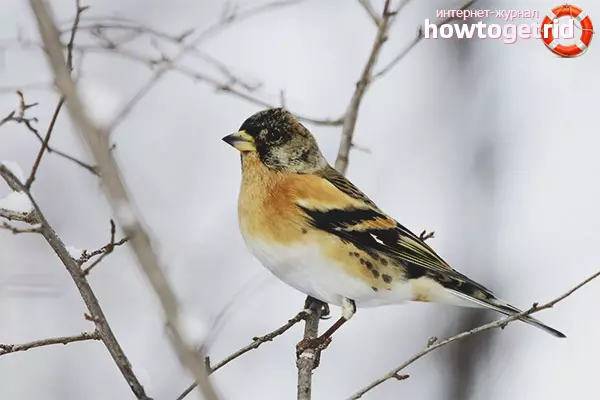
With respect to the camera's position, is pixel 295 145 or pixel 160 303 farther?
pixel 295 145

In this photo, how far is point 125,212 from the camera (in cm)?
104

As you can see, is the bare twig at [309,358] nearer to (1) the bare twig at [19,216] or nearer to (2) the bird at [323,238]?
(2) the bird at [323,238]

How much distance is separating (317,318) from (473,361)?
5.28ft

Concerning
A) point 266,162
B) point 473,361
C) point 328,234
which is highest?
point 266,162

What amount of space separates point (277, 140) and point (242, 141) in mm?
131

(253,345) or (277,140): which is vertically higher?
(277,140)

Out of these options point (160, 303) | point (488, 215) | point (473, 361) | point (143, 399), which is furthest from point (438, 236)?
point (160, 303)

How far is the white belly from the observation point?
2.74m

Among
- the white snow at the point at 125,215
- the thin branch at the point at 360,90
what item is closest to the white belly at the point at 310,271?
the thin branch at the point at 360,90

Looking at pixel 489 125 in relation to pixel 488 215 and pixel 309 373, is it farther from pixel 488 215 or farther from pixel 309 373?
pixel 309 373

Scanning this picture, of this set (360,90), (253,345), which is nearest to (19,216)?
(253,345)

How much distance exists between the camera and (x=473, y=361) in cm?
427

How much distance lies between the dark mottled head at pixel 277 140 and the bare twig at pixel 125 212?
180 centimetres

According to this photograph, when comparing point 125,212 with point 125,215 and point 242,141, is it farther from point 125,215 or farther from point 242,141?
point 242,141
